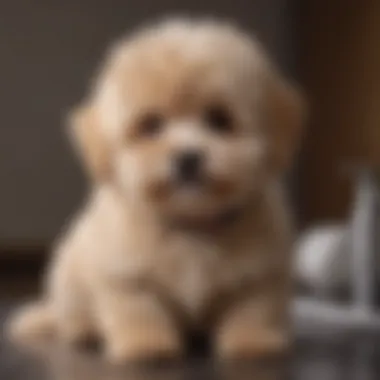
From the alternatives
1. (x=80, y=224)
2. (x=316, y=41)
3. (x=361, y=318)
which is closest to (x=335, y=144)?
(x=316, y=41)

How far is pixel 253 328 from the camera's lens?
1.01m

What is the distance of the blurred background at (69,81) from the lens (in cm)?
321

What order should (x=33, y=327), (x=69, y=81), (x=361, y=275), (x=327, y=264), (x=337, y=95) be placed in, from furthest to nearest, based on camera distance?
(x=69, y=81)
(x=337, y=95)
(x=327, y=264)
(x=361, y=275)
(x=33, y=327)

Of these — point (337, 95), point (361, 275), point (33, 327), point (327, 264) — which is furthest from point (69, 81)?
point (33, 327)

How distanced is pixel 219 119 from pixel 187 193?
3.3 inches

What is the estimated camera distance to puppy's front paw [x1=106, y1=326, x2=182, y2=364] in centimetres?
99

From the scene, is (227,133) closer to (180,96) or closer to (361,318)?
(180,96)

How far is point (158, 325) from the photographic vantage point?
3.26ft

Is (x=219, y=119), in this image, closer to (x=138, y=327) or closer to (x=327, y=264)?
(x=138, y=327)

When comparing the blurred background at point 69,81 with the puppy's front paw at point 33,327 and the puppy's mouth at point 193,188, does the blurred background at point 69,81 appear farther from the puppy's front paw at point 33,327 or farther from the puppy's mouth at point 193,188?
the puppy's mouth at point 193,188

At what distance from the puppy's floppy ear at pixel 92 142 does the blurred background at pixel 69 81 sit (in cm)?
215

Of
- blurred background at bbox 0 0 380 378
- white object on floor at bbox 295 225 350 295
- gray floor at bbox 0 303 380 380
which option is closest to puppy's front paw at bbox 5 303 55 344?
gray floor at bbox 0 303 380 380

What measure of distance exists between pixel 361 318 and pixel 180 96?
0.56 metres

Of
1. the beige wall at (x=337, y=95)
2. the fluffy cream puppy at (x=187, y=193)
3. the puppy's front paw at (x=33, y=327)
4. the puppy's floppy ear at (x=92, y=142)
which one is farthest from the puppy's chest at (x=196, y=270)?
Result: the beige wall at (x=337, y=95)
